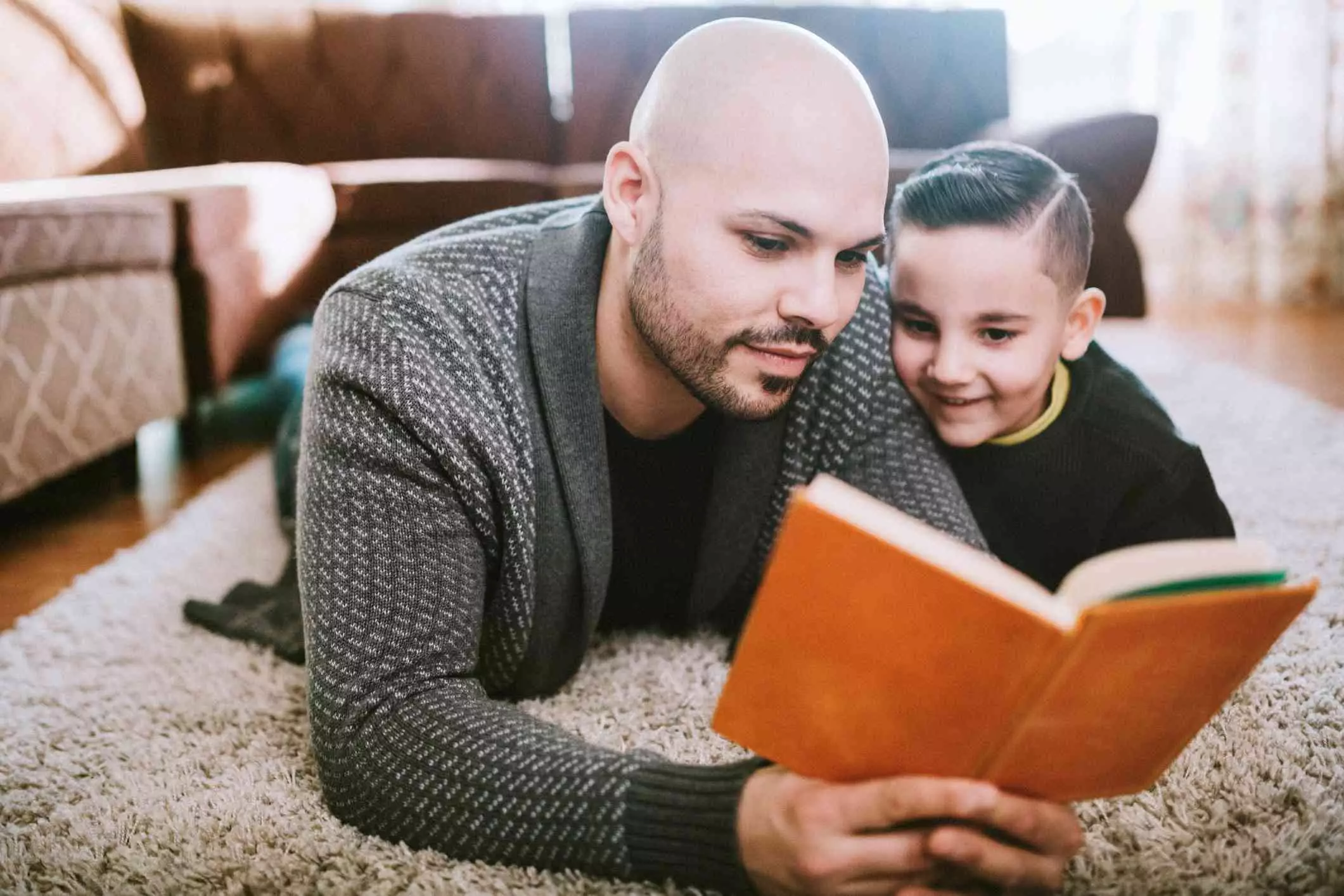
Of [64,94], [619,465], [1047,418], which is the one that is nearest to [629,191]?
[619,465]

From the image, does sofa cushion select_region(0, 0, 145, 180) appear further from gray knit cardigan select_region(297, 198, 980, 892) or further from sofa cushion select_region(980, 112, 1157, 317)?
sofa cushion select_region(980, 112, 1157, 317)

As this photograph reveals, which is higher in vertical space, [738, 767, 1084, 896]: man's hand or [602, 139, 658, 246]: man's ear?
[602, 139, 658, 246]: man's ear

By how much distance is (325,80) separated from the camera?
2779 mm

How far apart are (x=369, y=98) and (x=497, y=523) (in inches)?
92.8

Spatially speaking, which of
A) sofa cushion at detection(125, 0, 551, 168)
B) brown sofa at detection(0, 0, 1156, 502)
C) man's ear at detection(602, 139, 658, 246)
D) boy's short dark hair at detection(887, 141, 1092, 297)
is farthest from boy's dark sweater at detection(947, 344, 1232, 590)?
sofa cushion at detection(125, 0, 551, 168)

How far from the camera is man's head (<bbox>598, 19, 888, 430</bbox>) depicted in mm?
786

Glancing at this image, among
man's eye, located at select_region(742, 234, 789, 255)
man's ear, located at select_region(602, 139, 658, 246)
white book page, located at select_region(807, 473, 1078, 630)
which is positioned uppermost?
man's ear, located at select_region(602, 139, 658, 246)

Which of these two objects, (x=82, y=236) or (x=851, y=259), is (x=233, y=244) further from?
(x=851, y=259)

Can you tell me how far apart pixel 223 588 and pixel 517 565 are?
2.23 ft

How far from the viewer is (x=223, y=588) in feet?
4.32

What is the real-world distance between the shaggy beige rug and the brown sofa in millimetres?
1088

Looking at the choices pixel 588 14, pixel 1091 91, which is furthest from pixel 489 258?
pixel 1091 91

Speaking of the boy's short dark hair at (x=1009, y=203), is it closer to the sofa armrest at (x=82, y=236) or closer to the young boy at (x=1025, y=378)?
the young boy at (x=1025, y=378)

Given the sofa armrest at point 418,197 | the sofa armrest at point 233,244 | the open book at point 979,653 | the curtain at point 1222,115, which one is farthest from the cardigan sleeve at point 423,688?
the curtain at point 1222,115
